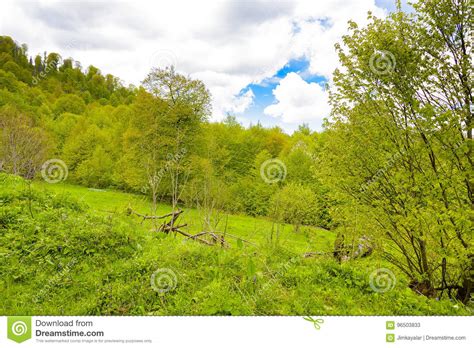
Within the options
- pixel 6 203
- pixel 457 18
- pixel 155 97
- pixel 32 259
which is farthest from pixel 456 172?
pixel 155 97

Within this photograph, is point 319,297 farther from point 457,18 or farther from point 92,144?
point 92,144

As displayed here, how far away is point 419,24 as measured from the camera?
514 cm
